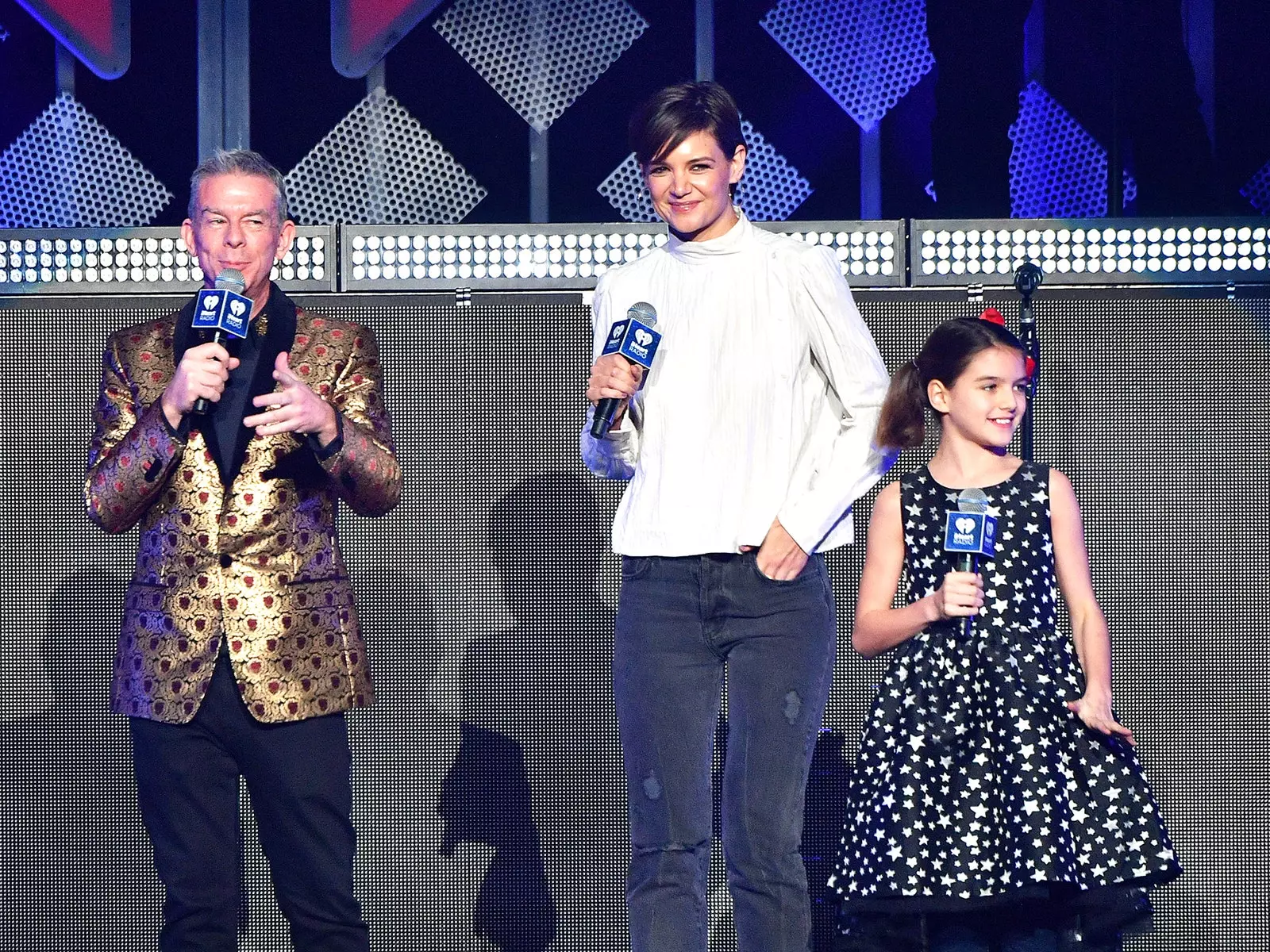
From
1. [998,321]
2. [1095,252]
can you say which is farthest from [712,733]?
[1095,252]

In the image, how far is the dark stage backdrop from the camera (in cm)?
386

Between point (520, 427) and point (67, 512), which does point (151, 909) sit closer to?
point (67, 512)

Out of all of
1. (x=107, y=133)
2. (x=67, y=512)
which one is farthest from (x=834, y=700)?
(x=107, y=133)

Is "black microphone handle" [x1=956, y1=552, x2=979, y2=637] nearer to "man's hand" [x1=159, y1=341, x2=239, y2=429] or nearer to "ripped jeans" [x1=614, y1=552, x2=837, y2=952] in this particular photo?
"ripped jeans" [x1=614, y1=552, x2=837, y2=952]

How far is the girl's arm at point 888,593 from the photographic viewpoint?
110 inches

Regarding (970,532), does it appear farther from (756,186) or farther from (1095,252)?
(756,186)

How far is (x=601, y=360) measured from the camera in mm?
2637

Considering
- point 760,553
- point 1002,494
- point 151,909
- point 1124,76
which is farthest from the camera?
point 1124,76

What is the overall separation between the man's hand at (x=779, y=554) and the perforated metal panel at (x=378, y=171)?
203 centimetres

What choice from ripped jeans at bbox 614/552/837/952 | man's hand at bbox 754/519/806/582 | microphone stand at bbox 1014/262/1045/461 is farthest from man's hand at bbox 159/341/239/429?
microphone stand at bbox 1014/262/1045/461

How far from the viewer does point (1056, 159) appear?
14.1 feet

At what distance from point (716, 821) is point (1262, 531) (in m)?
1.52

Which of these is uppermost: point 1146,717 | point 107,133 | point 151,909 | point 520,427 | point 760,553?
point 107,133

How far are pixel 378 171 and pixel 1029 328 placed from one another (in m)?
1.81
